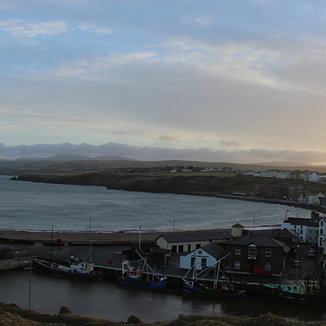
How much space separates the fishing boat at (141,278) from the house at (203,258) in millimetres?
2043

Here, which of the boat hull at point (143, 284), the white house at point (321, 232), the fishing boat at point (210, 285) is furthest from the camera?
the white house at point (321, 232)

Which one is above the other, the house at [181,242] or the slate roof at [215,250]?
the slate roof at [215,250]

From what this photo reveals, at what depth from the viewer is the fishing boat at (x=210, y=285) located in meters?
22.0

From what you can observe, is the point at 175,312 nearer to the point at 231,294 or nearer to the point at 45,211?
the point at 231,294

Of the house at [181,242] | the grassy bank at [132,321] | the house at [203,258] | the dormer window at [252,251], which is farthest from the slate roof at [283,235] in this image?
the grassy bank at [132,321]

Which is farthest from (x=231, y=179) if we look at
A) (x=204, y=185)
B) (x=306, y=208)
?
(x=306, y=208)

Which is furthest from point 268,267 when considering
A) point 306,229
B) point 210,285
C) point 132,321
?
point 306,229

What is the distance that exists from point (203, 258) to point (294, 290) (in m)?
5.50

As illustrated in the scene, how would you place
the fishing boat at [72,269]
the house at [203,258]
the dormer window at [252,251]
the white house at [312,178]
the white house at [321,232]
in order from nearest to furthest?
the dormer window at [252,251] < the house at [203,258] < the fishing boat at [72,269] < the white house at [321,232] < the white house at [312,178]

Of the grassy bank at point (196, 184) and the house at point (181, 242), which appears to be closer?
the house at point (181, 242)

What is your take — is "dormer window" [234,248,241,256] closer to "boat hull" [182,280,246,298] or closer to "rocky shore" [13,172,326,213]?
"boat hull" [182,280,246,298]

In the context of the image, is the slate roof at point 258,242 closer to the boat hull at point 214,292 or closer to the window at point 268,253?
the window at point 268,253

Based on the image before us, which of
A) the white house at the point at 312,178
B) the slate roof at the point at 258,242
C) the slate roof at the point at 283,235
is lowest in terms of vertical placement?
the slate roof at the point at 283,235

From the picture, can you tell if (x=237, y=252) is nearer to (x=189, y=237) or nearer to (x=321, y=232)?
(x=189, y=237)
